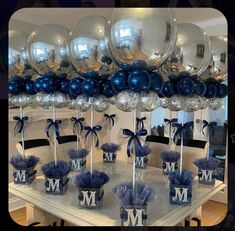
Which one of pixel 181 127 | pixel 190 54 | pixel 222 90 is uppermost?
pixel 190 54

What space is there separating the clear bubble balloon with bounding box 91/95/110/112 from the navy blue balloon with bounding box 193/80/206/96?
255 millimetres

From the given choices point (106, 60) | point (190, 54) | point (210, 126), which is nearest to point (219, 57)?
point (190, 54)

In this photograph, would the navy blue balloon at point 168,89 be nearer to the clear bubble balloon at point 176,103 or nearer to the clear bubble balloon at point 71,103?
the clear bubble balloon at point 176,103

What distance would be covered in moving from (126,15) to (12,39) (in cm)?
28

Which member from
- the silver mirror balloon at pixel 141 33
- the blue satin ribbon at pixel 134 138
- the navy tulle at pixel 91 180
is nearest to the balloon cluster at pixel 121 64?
the silver mirror balloon at pixel 141 33

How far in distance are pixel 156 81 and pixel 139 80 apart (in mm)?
67

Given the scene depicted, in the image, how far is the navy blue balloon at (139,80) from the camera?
1.73 feet

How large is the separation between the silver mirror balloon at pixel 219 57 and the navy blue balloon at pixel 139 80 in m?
0.19

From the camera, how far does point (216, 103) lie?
0.61 m

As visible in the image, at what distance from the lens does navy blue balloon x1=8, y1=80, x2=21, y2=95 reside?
22.0 inches

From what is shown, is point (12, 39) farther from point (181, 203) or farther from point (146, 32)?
point (181, 203)

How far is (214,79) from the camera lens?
621 millimetres

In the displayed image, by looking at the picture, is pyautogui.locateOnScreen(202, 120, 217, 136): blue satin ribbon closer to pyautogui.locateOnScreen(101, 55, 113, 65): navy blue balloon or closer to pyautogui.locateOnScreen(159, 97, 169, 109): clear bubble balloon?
pyautogui.locateOnScreen(159, 97, 169, 109): clear bubble balloon

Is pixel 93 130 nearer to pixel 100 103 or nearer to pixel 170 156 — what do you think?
pixel 100 103
